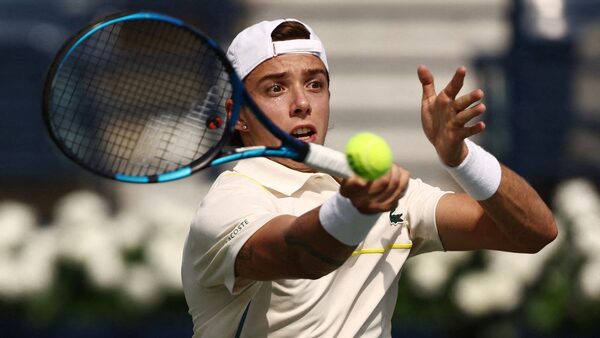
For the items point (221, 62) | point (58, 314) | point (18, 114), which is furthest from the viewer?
point (18, 114)

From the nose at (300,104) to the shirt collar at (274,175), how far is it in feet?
0.54

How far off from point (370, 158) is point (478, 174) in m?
0.65

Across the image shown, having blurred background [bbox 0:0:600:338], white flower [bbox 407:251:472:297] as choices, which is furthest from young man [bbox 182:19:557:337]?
blurred background [bbox 0:0:600:338]

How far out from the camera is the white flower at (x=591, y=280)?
21.4 ft

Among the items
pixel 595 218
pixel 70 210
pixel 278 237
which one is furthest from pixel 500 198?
pixel 70 210

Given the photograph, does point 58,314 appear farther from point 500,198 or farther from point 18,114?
point 500,198

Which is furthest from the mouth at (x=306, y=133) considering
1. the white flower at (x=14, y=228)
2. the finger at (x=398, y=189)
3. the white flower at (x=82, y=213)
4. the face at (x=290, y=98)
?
the white flower at (x=14, y=228)

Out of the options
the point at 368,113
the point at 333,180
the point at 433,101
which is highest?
the point at 433,101

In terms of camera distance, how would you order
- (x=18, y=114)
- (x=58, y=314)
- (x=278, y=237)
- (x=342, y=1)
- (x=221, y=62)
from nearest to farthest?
1. (x=278, y=237)
2. (x=221, y=62)
3. (x=58, y=314)
4. (x=18, y=114)
5. (x=342, y=1)

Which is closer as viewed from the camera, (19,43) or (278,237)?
(278,237)

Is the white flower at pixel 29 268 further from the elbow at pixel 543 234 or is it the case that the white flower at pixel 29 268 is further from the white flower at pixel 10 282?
the elbow at pixel 543 234

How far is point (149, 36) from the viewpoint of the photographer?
13.3 ft

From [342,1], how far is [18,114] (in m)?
2.45

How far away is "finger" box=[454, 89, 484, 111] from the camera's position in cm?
349
